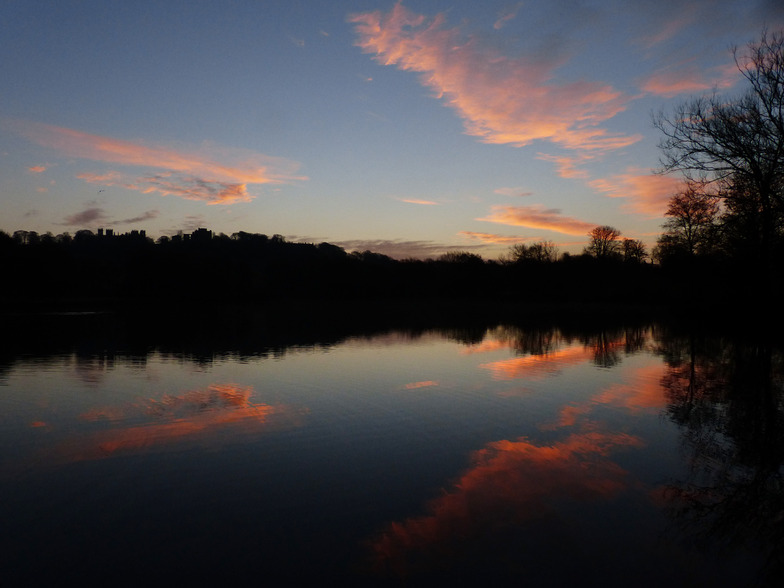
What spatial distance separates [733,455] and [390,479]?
16.7ft

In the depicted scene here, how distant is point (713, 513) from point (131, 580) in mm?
5889

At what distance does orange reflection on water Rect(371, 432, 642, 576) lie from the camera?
5047 mm

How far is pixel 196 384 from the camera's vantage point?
13242 mm

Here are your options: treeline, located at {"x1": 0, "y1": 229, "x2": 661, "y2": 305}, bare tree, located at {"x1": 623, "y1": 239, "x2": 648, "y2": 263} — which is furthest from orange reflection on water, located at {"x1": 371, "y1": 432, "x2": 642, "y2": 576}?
bare tree, located at {"x1": 623, "y1": 239, "x2": 648, "y2": 263}

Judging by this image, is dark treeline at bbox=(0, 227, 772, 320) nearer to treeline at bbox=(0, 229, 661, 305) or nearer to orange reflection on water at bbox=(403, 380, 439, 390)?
treeline at bbox=(0, 229, 661, 305)

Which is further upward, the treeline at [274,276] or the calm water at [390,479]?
the treeline at [274,276]

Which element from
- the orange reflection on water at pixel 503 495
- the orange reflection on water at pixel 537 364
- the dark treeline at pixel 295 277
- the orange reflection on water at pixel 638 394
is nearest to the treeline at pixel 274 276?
the dark treeline at pixel 295 277

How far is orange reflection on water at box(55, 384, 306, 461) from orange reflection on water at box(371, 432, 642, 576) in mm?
3933

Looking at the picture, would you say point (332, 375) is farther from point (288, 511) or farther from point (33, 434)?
point (288, 511)

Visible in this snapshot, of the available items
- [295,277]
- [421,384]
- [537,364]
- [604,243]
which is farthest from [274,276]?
[421,384]

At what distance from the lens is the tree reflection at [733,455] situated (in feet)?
17.7

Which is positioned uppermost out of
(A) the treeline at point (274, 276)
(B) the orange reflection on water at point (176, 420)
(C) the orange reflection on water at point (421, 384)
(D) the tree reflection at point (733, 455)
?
(A) the treeline at point (274, 276)

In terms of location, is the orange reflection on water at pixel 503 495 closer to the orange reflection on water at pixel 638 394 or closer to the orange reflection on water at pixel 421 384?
the orange reflection on water at pixel 638 394

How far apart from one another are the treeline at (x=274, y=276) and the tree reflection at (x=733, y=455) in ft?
177
